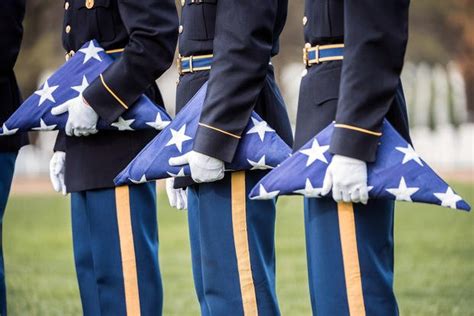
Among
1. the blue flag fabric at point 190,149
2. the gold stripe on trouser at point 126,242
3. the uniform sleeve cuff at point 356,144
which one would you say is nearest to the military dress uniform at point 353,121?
the uniform sleeve cuff at point 356,144

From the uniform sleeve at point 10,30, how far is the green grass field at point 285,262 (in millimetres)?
1936

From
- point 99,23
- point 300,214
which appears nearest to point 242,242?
point 99,23

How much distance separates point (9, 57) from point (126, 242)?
3.86ft

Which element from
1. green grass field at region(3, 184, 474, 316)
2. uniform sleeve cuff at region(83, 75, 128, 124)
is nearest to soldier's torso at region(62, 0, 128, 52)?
uniform sleeve cuff at region(83, 75, 128, 124)

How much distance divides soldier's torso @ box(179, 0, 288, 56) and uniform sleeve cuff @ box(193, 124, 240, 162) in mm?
472

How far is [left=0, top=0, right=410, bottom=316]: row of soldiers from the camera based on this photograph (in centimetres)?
304

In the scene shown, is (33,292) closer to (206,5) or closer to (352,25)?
(206,5)

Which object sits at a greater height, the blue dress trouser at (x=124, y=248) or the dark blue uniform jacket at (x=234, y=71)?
the dark blue uniform jacket at (x=234, y=71)

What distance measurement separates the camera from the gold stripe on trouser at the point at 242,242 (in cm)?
362

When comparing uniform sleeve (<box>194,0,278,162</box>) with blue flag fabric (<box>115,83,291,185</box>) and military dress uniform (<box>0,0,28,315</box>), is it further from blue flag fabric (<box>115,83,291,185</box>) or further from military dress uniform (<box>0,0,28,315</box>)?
military dress uniform (<box>0,0,28,315</box>)

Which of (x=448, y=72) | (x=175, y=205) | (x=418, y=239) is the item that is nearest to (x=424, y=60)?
(x=448, y=72)

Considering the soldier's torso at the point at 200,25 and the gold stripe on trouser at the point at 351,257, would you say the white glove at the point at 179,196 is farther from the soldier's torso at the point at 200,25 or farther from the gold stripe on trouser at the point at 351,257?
the gold stripe on trouser at the point at 351,257

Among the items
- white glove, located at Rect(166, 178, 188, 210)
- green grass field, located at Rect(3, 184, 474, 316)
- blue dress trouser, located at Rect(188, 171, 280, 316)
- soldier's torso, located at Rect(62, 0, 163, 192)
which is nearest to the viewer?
blue dress trouser, located at Rect(188, 171, 280, 316)

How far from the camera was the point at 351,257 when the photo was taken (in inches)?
122
